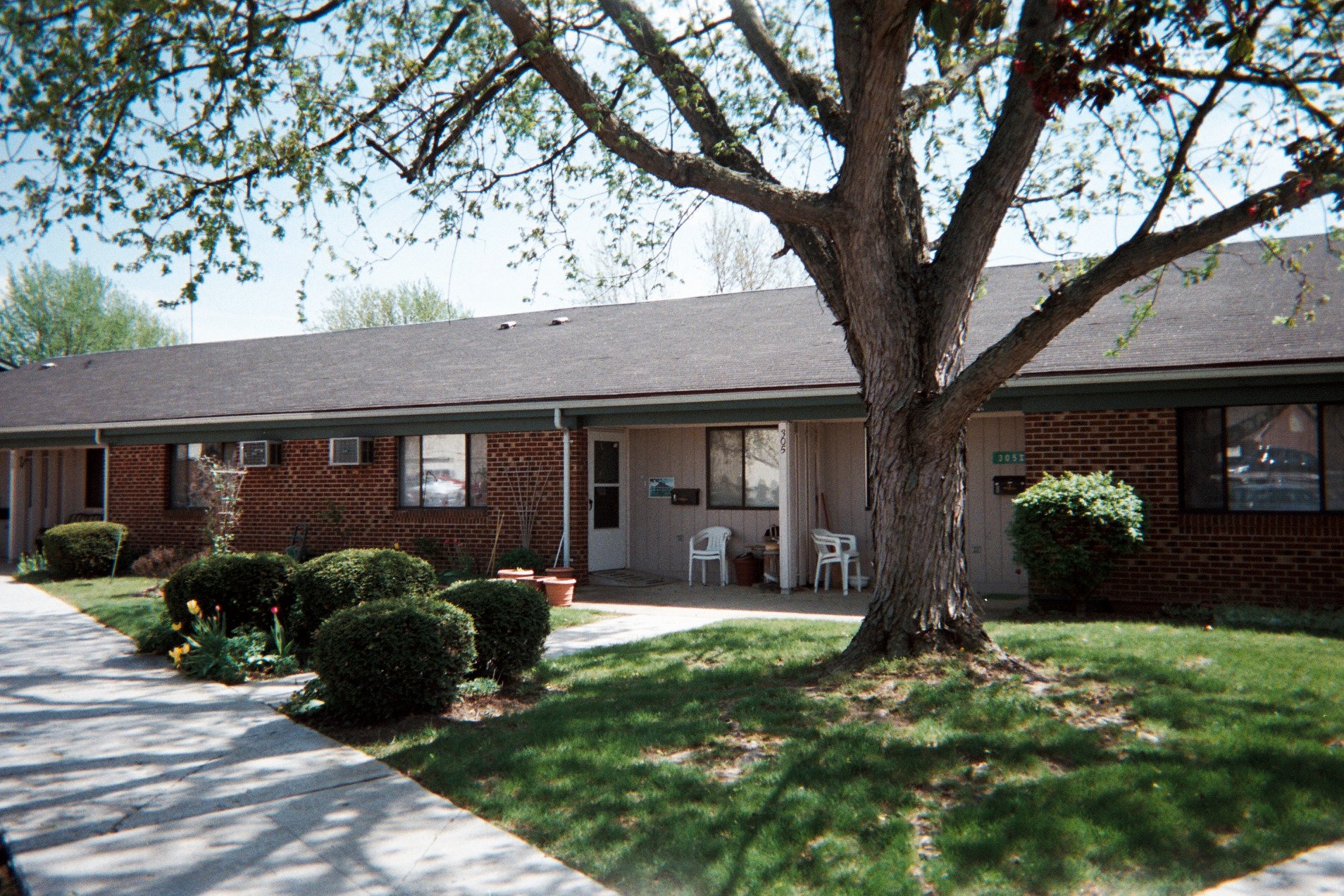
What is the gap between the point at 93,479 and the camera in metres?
20.4

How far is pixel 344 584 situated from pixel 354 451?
7102 mm

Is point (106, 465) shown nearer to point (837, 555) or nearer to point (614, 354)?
point (614, 354)

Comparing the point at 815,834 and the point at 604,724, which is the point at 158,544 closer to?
the point at 604,724

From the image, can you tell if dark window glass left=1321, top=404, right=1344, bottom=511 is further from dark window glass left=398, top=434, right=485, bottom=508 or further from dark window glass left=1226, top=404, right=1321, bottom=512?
dark window glass left=398, top=434, right=485, bottom=508

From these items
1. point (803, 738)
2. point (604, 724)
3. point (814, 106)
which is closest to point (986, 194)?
point (814, 106)

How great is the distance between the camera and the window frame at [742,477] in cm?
1427

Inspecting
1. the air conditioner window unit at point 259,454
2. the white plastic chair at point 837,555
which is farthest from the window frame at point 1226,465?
the air conditioner window unit at point 259,454

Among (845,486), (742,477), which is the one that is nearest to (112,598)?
(742,477)

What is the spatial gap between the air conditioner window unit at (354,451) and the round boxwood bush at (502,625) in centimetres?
860

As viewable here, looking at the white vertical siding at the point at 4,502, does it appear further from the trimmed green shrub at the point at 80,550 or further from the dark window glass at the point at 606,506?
the dark window glass at the point at 606,506

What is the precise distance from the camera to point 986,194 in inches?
266

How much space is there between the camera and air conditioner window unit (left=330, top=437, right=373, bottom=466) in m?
15.4

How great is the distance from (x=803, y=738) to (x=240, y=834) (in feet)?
9.45

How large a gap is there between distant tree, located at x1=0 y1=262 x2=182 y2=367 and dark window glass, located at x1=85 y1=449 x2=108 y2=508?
666 inches
